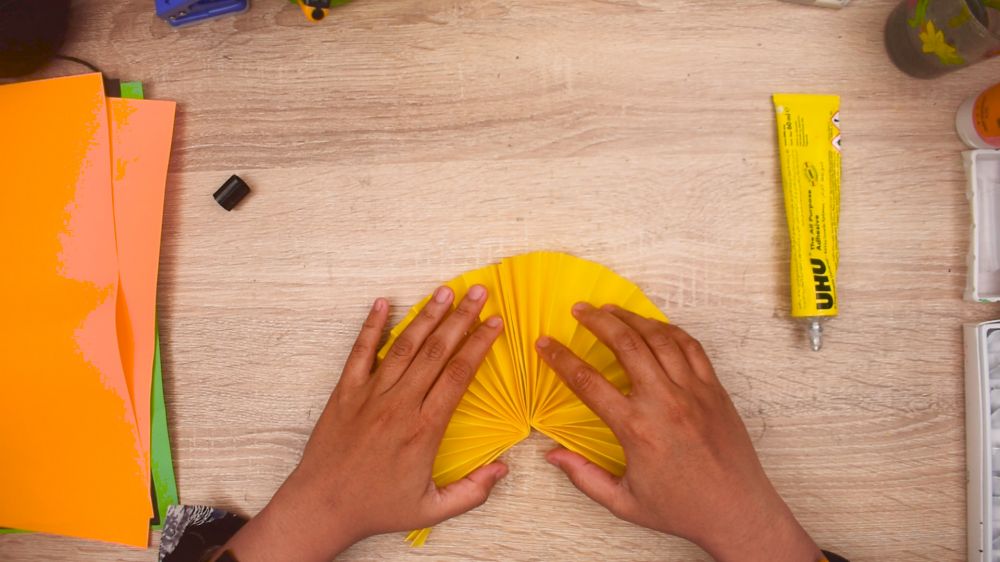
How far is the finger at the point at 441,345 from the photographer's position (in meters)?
0.62

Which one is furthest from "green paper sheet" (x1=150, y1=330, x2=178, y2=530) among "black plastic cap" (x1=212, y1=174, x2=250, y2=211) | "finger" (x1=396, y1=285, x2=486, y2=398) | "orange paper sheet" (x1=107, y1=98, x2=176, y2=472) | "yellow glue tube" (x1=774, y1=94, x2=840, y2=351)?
"yellow glue tube" (x1=774, y1=94, x2=840, y2=351)

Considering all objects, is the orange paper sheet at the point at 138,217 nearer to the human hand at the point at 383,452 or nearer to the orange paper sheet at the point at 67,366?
the orange paper sheet at the point at 67,366

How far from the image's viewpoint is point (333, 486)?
62 cm

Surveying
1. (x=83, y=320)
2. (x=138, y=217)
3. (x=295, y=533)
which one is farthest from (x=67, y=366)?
(x=295, y=533)

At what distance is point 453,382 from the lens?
2.01ft

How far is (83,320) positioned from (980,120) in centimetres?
101

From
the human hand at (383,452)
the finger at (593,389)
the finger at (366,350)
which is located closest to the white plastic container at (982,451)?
the finger at (593,389)

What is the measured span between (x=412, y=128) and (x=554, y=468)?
1.36ft

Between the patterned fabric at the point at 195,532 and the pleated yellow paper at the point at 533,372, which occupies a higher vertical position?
the pleated yellow paper at the point at 533,372

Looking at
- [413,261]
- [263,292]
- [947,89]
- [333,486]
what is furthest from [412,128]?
[947,89]

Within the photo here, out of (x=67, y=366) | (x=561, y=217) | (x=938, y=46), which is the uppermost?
(x=938, y=46)

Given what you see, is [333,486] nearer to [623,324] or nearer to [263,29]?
[623,324]

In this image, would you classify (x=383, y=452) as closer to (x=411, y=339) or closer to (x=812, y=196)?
(x=411, y=339)

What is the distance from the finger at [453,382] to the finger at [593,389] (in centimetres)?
Answer: 9
